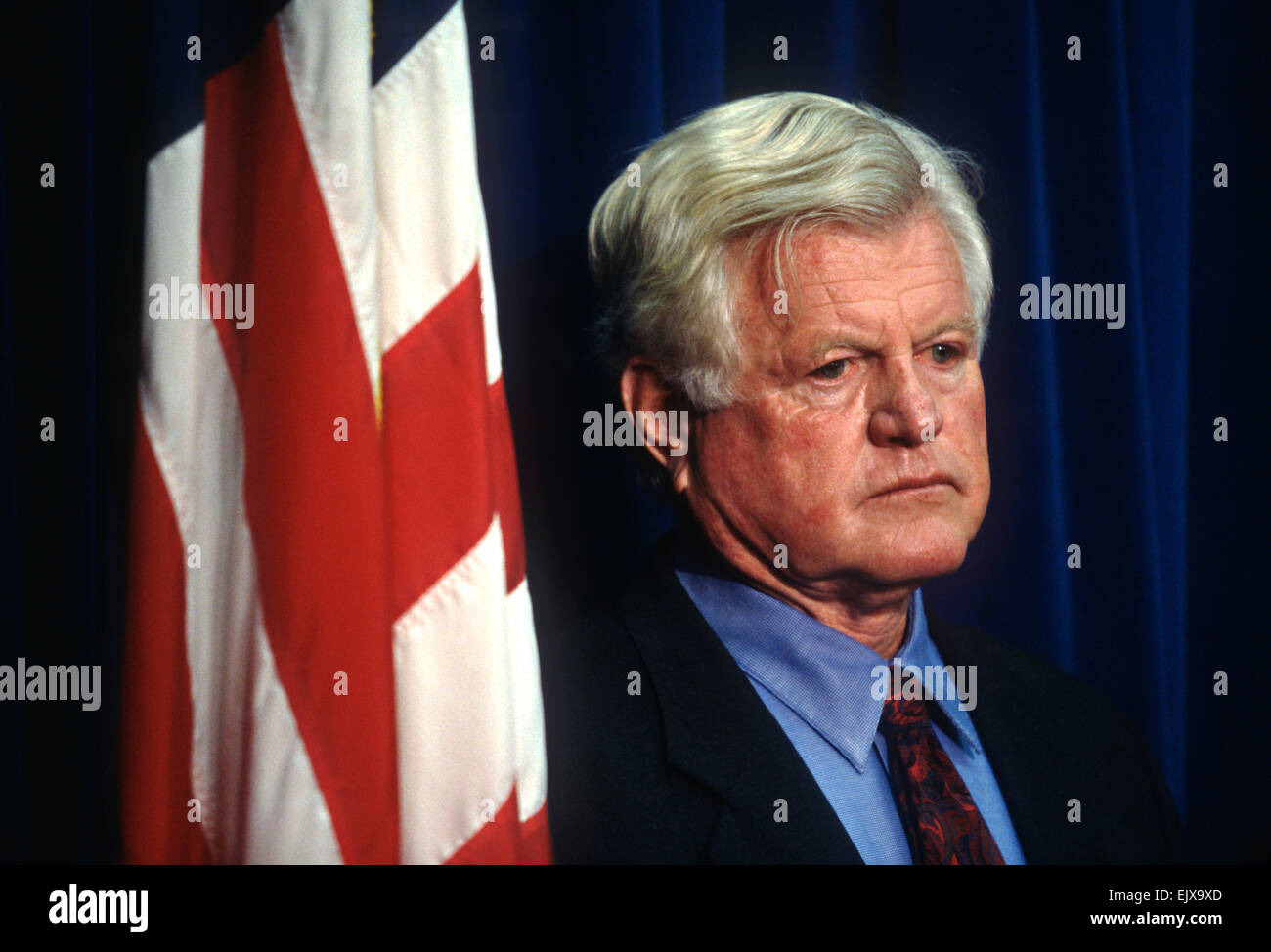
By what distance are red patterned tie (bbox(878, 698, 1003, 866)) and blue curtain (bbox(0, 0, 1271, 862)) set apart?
0.52m

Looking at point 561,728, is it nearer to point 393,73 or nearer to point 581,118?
point 393,73

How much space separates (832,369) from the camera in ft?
4.54

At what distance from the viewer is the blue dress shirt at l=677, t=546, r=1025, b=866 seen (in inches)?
53.3

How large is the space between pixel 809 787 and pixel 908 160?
2.59 ft

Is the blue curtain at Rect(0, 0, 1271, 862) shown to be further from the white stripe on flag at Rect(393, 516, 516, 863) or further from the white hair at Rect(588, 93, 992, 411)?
the white stripe on flag at Rect(393, 516, 516, 863)

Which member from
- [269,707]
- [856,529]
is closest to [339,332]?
[269,707]

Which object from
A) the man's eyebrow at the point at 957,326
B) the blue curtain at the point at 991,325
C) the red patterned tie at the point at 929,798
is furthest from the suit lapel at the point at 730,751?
the man's eyebrow at the point at 957,326

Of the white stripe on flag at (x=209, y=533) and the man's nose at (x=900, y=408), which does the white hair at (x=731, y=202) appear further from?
the white stripe on flag at (x=209, y=533)

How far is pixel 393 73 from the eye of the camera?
3.86 feet

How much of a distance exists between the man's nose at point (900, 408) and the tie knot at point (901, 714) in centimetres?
33

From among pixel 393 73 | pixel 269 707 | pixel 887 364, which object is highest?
pixel 393 73

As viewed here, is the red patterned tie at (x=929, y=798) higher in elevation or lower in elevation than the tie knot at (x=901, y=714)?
lower

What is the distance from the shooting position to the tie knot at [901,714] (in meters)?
1.39

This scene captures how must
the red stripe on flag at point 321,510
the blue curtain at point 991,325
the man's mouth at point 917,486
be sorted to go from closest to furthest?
1. the red stripe on flag at point 321,510
2. the man's mouth at point 917,486
3. the blue curtain at point 991,325
